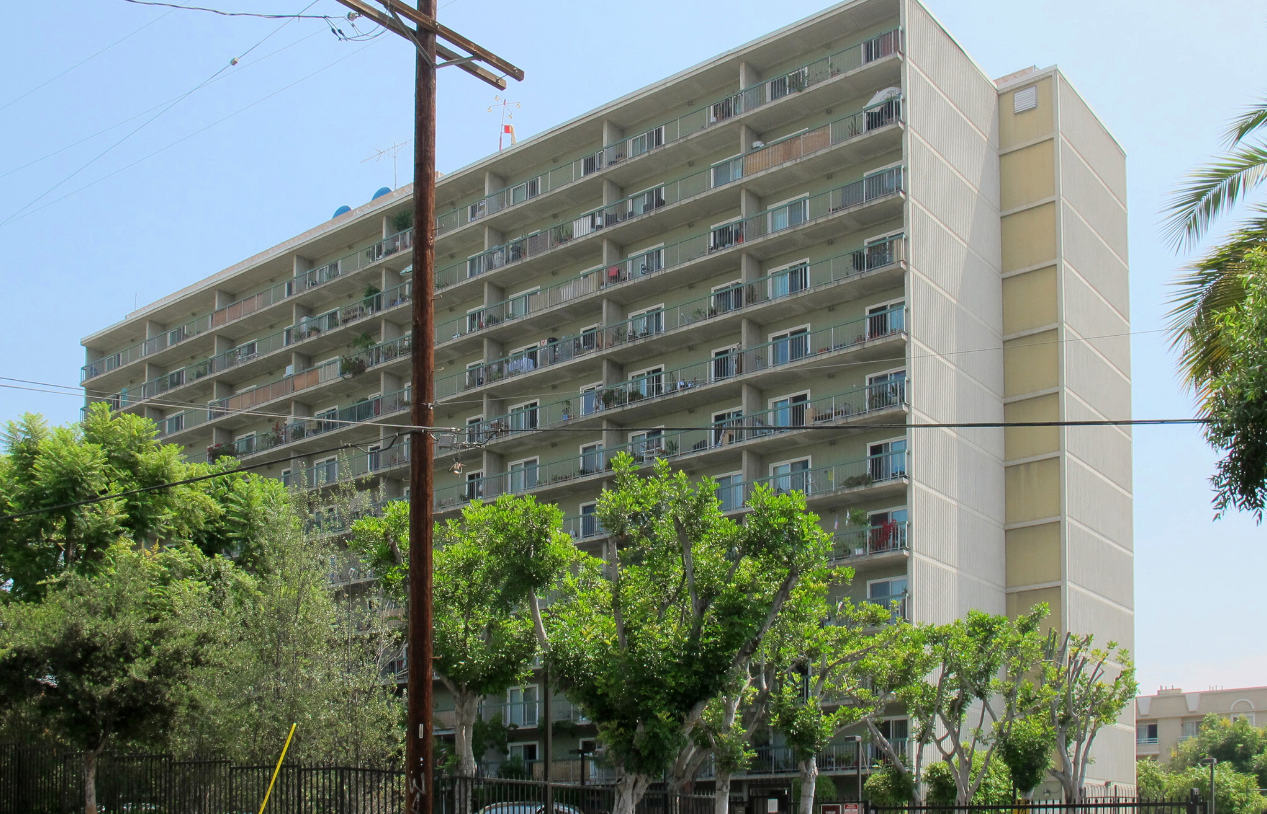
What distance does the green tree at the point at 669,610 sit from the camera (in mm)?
23812

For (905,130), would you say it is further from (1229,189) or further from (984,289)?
(1229,189)

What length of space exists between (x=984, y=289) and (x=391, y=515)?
29580 mm

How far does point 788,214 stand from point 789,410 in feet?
24.0

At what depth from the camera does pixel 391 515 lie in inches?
1193

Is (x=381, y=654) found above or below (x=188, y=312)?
below

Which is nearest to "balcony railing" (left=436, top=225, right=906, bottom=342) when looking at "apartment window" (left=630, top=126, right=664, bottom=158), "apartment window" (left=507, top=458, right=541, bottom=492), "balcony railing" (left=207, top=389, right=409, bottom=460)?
"balcony railing" (left=207, top=389, right=409, bottom=460)

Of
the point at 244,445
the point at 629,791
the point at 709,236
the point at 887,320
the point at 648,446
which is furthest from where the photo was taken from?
the point at 244,445

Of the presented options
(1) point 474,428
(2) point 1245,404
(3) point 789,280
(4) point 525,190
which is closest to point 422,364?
(2) point 1245,404

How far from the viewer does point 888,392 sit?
46.9 m

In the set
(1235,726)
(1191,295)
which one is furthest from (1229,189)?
(1235,726)

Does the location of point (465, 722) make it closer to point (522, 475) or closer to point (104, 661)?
point (104, 661)

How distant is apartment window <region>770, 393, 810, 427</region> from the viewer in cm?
4941

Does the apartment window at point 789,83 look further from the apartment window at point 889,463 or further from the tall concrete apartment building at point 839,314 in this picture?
the apartment window at point 889,463

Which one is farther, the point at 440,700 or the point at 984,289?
the point at 440,700
